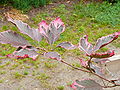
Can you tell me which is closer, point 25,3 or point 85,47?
point 85,47

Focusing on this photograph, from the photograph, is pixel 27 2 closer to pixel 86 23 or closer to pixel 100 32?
pixel 86 23

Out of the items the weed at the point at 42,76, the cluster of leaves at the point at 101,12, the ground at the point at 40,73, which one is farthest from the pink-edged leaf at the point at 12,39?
the cluster of leaves at the point at 101,12

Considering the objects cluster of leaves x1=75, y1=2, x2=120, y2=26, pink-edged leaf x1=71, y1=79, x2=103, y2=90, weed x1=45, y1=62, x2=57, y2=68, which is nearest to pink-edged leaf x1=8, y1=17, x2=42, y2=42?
pink-edged leaf x1=71, y1=79, x2=103, y2=90

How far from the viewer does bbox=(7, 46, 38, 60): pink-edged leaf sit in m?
0.94

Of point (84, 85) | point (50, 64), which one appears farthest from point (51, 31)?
point (50, 64)

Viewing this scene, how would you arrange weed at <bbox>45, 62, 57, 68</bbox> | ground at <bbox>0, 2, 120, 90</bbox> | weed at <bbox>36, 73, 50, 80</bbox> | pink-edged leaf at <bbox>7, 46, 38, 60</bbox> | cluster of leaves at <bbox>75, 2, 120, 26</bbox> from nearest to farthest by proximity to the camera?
pink-edged leaf at <bbox>7, 46, 38, 60</bbox>
ground at <bbox>0, 2, 120, 90</bbox>
weed at <bbox>36, 73, 50, 80</bbox>
weed at <bbox>45, 62, 57, 68</bbox>
cluster of leaves at <bbox>75, 2, 120, 26</bbox>

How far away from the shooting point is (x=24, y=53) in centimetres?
95

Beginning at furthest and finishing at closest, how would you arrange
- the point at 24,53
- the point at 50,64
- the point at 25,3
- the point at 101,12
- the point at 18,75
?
the point at 101,12 < the point at 25,3 < the point at 50,64 < the point at 18,75 < the point at 24,53

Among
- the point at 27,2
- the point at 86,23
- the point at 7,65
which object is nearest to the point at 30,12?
the point at 27,2

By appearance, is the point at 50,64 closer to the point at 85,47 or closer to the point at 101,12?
the point at 101,12

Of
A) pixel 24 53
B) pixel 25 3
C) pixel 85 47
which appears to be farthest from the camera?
pixel 25 3

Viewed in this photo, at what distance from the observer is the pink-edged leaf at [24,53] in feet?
3.07

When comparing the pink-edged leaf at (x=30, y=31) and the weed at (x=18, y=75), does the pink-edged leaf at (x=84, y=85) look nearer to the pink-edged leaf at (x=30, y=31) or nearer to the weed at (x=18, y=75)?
the pink-edged leaf at (x=30, y=31)

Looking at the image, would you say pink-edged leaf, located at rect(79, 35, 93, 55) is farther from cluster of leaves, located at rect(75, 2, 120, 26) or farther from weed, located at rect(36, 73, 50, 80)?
cluster of leaves, located at rect(75, 2, 120, 26)
